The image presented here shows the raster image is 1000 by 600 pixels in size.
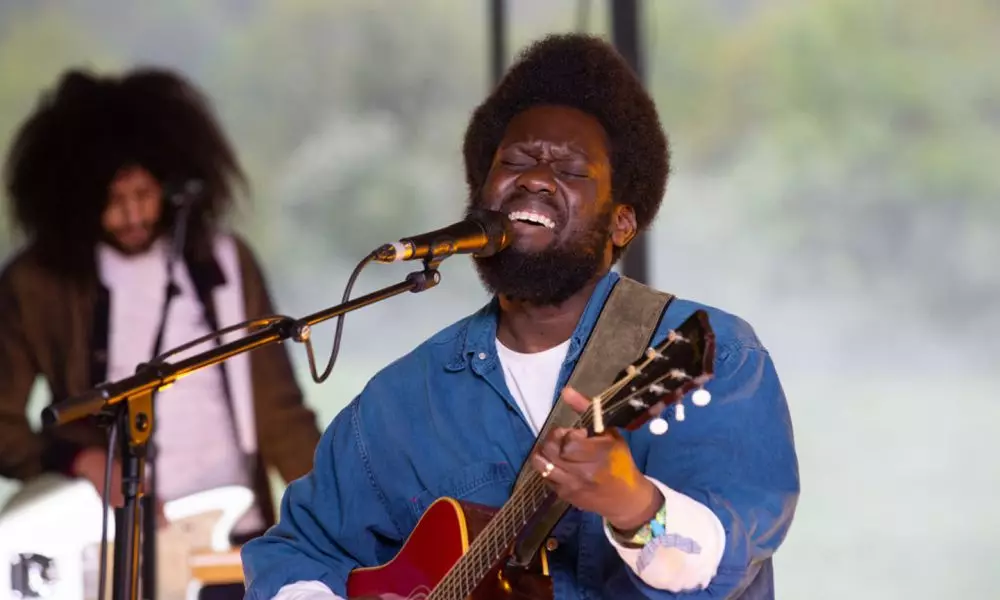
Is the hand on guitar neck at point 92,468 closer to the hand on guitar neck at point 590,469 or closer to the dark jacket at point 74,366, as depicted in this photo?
the dark jacket at point 74,366

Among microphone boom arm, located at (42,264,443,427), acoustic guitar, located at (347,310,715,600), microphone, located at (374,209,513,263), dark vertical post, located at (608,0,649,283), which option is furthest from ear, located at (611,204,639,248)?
dark vertical post, located at (608,0,649,283)

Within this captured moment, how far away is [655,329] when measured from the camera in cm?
268

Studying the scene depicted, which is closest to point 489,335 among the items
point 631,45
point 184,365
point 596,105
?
point 596,105

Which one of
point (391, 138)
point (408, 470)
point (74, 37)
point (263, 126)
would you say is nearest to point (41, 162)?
point (74, 37)

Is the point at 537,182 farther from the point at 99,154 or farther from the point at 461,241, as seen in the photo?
the point at 99,154

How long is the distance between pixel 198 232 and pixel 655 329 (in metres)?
2.57

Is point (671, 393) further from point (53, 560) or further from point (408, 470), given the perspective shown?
point (53, 560)

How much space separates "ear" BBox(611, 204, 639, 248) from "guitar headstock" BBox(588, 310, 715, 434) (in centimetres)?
78

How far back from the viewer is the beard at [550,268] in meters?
2.70

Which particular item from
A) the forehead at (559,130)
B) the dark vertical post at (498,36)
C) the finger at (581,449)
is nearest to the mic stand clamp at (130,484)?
the finger at (581,449)

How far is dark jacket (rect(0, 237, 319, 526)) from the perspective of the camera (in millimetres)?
4594

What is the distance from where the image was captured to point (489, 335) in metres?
2.89

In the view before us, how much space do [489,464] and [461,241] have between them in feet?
1.66

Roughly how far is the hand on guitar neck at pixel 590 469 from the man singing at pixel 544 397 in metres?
0.21
